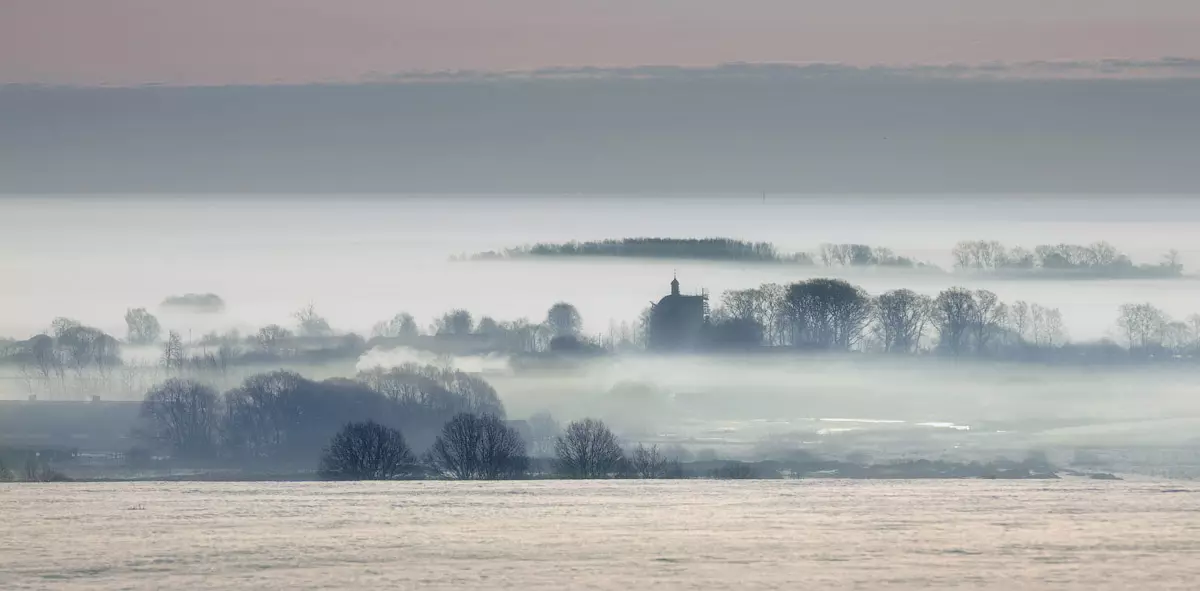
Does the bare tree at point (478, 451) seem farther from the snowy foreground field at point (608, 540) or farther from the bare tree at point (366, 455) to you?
the snowy foreground field at point (608, 540)

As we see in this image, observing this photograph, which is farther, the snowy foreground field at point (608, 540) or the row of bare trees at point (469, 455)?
the row of bare trees at point (469, 455)

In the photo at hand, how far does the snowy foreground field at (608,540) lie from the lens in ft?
227

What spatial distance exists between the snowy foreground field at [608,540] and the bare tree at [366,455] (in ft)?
102

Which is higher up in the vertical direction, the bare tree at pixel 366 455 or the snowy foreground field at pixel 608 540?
the bare tree at pixel 366 455

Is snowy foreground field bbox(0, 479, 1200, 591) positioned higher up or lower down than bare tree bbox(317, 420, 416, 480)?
lower down

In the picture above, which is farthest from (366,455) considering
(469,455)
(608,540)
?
(608,540)

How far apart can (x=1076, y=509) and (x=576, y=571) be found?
132 ft

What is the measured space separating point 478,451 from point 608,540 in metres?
77.7

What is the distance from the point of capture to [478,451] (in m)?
162

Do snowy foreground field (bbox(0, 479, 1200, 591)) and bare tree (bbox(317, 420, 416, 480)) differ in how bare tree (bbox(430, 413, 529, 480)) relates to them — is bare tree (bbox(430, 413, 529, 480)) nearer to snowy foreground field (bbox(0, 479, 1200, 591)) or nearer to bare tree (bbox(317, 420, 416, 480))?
bare tree (bbox(317, 420, 416, 480))

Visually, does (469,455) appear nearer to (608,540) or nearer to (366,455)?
(366,455)

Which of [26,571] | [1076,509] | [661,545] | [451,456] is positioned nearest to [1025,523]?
[1076,509]

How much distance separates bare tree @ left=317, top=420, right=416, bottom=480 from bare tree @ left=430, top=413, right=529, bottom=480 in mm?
2938

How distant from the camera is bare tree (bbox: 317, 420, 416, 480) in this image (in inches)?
6211
